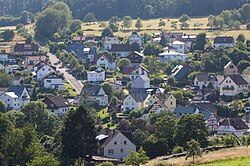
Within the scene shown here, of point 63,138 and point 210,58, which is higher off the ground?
point 210,58

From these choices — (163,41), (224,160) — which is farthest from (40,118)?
(163,41)

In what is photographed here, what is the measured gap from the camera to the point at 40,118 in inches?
1416

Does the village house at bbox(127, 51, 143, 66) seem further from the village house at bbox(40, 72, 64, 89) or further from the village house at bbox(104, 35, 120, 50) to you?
the village house at bbox(40, 72, 64, 89)

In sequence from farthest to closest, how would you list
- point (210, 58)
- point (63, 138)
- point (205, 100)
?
1. point (210, 58)
2. point (205, 100)
3. point (63, 138)

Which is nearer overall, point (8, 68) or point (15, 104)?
point (15, 104)

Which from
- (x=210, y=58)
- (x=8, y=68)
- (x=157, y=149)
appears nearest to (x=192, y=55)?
(x=210, y=58)

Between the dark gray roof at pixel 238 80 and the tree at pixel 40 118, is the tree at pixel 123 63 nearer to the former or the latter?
the dark gray roof at pixel 238 80

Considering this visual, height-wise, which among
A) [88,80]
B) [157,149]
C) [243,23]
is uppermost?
[243,23]

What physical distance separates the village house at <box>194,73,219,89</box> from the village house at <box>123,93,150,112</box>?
16.7 feet

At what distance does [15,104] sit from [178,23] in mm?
34064

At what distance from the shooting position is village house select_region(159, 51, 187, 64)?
58.5 m

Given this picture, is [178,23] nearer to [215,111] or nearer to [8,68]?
[8,68]

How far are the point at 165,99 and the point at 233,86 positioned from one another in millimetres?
5185

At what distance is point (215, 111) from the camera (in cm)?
4156
